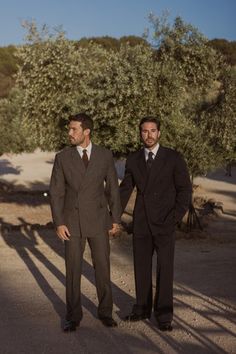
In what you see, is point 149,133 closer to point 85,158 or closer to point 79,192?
point 85,158

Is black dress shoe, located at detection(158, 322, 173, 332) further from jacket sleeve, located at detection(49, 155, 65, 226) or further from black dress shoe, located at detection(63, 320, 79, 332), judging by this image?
jacket sleeve, located at detection(49, 155, 65, 226)

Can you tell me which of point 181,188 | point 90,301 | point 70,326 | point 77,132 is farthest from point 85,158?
point 90,301

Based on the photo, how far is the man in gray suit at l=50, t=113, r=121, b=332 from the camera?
5.27 meters

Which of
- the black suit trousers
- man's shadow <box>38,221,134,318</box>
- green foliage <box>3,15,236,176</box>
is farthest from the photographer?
green foliage <box>3,15,236,176</box>

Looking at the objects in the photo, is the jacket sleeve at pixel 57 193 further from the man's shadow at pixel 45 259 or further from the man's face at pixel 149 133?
the man's shadow at pixel 45 259

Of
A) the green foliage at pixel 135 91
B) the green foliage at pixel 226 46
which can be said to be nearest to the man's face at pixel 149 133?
the green foliage at pixel 135 91

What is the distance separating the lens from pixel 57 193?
17.4ft

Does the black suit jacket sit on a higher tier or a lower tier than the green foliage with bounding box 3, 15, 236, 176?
lower

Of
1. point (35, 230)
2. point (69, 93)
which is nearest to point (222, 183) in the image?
point (69, 93)

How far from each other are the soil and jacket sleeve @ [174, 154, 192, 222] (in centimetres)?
110

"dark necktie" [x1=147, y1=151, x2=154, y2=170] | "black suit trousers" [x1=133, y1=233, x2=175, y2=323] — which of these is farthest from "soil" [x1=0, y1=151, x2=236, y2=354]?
"dark necktie" [x1=147, y1=151, x2=154, y2=170]

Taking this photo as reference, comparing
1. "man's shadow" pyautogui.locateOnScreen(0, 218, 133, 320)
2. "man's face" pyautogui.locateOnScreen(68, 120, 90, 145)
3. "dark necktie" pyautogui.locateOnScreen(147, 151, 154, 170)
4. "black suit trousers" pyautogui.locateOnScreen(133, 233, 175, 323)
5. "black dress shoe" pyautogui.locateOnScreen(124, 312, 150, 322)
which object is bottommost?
"man's shadow" pyautogui.locateOnScreen(0, 218, 133, 320)

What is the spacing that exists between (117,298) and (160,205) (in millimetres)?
1699

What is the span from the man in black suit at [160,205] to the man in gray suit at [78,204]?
293 mm
